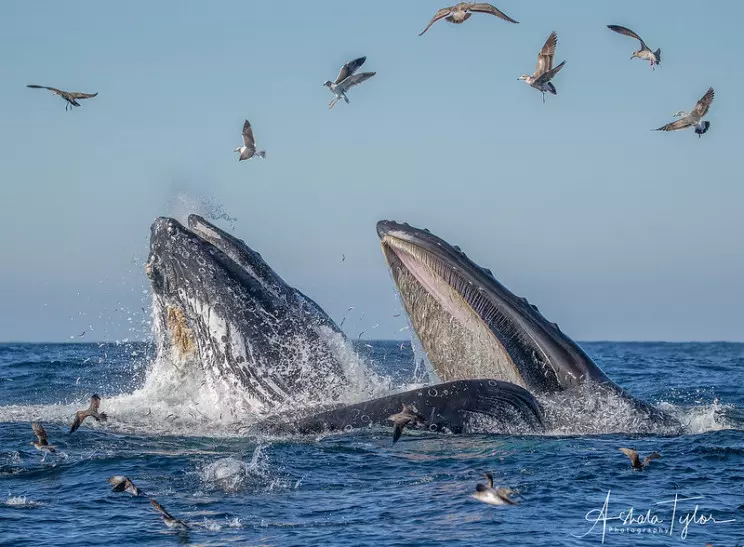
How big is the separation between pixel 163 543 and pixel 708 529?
434 cm

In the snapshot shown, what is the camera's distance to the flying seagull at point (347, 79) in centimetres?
1739

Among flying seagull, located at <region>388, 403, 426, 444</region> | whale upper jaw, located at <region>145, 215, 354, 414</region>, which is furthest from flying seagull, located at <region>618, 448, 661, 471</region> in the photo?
whale upper jaw, located at <region>145, 215, 354, 414</region>

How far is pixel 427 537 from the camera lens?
893 cm

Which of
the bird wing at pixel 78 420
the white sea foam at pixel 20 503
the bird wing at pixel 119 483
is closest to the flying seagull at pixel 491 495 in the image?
the bird wing at pixel 119 483

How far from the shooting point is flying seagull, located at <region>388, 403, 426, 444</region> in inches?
417

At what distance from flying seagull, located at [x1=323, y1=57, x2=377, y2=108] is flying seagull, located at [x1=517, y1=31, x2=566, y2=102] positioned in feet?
7.97

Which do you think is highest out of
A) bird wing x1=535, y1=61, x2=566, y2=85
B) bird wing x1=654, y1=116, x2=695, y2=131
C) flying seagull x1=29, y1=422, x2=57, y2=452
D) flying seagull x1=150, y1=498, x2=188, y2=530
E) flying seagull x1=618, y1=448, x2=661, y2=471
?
bird wing x1=535, y1=61, x2=566, y2=85

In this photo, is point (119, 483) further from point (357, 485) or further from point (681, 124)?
point (681, 124)

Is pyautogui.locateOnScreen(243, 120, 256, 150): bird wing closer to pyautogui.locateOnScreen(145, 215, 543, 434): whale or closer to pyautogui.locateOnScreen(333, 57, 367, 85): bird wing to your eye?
pyautogui.locateOnScreen(333, 57, 367, 85): bird wing

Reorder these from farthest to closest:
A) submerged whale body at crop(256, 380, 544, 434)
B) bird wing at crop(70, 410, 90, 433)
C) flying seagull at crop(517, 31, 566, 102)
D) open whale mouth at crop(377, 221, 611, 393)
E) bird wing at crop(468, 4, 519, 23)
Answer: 1. flying seagull at crop(517, 31, 566, 102)
2. bird wing at crop(468, 4, 519, 23)
3. bird wing at crop(70, 410, 90, 433)
4. open whale mouth at crop(377, 221, 611, 393)
5. submerged whale body at crop(256, 380, 544, 434)

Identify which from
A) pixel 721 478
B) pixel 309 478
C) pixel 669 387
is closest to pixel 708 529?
pixel 721 478

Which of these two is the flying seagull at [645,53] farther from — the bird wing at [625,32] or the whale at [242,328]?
the whale at [242,328]

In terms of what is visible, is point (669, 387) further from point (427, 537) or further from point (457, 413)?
point (427, 537)

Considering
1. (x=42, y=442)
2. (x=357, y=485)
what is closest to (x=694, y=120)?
(x=357, y=485)
